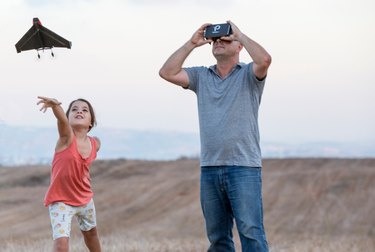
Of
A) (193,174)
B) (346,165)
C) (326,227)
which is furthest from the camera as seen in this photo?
(193,174)

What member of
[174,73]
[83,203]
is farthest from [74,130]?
[174,73]

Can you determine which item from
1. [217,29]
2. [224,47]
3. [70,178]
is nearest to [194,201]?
[70,178]

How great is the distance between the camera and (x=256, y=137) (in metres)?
6.40

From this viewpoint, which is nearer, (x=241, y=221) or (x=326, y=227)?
(x=241, y=221)

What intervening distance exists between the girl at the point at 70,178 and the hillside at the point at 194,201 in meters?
14.7

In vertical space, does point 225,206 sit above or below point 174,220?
above

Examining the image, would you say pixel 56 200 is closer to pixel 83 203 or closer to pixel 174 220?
pixel 83 203

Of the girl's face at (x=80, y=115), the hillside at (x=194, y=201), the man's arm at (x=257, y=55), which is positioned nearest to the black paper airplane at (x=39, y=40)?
the girl's face at (x=80, y=115)

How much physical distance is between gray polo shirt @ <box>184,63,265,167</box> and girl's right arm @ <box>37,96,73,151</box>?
1201mm

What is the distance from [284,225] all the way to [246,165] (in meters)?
19.0

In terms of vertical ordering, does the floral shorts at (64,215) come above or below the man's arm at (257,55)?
below

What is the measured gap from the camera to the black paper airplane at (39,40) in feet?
24.0

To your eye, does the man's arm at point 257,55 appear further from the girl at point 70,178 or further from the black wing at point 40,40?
the black wing at point 40,40

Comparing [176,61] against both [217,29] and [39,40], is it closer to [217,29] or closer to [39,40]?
[217,29]
